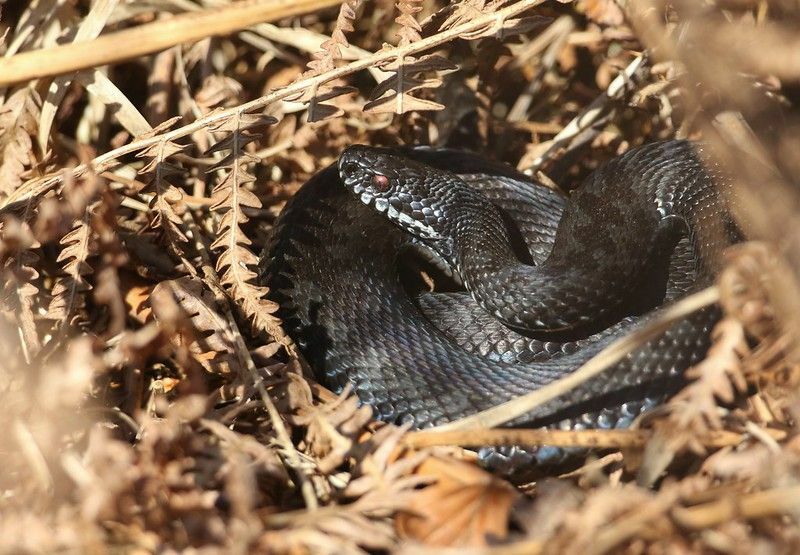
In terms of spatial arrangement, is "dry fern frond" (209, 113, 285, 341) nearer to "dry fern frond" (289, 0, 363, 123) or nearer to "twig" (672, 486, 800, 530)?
A: "dry fern frond" (289, 0, 363, 123)

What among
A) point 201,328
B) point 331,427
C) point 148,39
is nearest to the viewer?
point 331,427

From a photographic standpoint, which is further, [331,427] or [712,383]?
[331,427]

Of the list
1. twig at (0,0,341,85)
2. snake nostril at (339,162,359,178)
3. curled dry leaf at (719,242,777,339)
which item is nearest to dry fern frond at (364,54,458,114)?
snake nostril at (339,162,359,178)

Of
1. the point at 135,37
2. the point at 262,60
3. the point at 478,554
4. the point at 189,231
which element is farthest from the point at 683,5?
the point at 262,60

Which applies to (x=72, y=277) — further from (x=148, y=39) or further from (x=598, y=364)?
(x=598, y=364)

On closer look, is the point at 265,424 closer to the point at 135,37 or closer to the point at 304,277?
the point at 304,277

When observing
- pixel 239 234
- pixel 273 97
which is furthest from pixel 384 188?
pixel 239 234

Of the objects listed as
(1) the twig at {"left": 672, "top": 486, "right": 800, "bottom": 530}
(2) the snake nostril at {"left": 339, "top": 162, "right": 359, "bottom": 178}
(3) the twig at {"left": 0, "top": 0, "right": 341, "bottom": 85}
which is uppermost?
(3) the twig at {"left": 0, "top": 0, "right": 341, "bottom": 85}

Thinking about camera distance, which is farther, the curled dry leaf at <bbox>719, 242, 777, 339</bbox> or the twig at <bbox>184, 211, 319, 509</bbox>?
the twig at <bbox>184, 211, 319, 509</bbox>
